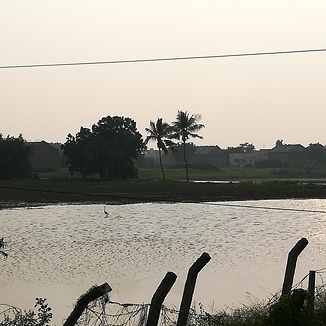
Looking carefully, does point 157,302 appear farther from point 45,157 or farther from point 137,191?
point 45,157

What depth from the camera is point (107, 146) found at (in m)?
65.0

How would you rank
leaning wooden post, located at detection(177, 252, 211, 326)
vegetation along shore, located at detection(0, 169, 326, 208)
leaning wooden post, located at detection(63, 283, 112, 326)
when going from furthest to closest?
1. vegetation along shore, located at detection(0, 169, 326, 208)
2. leaning wooden post, located at detection(177, 252, 211, 326)
3. leaning wooden post, located at detection(63, 283, 112, 326)

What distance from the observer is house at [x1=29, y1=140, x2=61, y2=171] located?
3743 inches

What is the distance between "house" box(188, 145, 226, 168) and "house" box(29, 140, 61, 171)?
36.5 metres

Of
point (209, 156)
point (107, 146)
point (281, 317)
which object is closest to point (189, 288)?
point (281, 317)

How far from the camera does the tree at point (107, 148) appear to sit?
65500mm

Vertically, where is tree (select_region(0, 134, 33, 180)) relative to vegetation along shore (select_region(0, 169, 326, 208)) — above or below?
above

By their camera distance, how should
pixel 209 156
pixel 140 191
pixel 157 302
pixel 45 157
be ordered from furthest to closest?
pixel 209 156 < pixel 45 157 < pixel 140 191 < pixel 157 302

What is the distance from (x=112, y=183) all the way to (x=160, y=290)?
5460 cm

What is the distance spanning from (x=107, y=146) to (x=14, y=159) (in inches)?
349

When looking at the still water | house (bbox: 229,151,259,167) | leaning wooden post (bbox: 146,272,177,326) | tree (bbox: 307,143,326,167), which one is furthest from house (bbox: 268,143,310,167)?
leaning wooden post (bbox: 146,272,177,326)

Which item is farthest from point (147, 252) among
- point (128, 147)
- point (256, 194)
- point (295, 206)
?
point (128, 147)

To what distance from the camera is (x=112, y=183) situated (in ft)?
198

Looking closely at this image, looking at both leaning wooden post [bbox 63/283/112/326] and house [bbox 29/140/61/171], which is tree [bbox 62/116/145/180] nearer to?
house [bbox 29/140/61/171]
